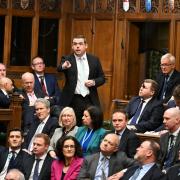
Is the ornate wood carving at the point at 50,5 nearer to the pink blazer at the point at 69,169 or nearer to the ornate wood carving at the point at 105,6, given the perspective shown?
the ornate wood carving at the point at 105,6

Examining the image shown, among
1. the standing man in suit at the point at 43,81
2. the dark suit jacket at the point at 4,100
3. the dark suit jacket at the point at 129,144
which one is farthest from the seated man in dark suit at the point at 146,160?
the standing man in suit at the point at 43,81

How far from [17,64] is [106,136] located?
4882mm

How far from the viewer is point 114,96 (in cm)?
1303

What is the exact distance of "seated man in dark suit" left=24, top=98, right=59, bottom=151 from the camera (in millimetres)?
10125

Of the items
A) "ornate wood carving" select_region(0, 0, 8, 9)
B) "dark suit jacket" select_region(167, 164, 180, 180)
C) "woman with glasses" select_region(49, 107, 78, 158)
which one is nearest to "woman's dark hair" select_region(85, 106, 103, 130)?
"woman with glasses" select_region(49, 107, 78, 158)

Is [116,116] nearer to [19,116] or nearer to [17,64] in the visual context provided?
[19,116]

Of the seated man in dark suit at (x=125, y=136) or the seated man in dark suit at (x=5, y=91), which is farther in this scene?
the seated man in dark suit at (x=5, y=91)

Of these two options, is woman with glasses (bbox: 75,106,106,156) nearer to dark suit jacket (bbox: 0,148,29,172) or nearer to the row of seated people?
the row of seated people

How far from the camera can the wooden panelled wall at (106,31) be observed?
13.0 metres

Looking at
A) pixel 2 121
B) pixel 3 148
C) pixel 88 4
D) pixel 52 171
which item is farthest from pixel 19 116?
pixel 88 4

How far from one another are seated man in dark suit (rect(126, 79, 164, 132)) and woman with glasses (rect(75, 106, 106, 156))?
51cm

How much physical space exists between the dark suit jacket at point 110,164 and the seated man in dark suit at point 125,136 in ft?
0.98

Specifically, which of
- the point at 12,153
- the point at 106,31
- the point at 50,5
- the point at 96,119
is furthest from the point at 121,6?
the point at 12,153

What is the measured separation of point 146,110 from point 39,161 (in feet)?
4.92
